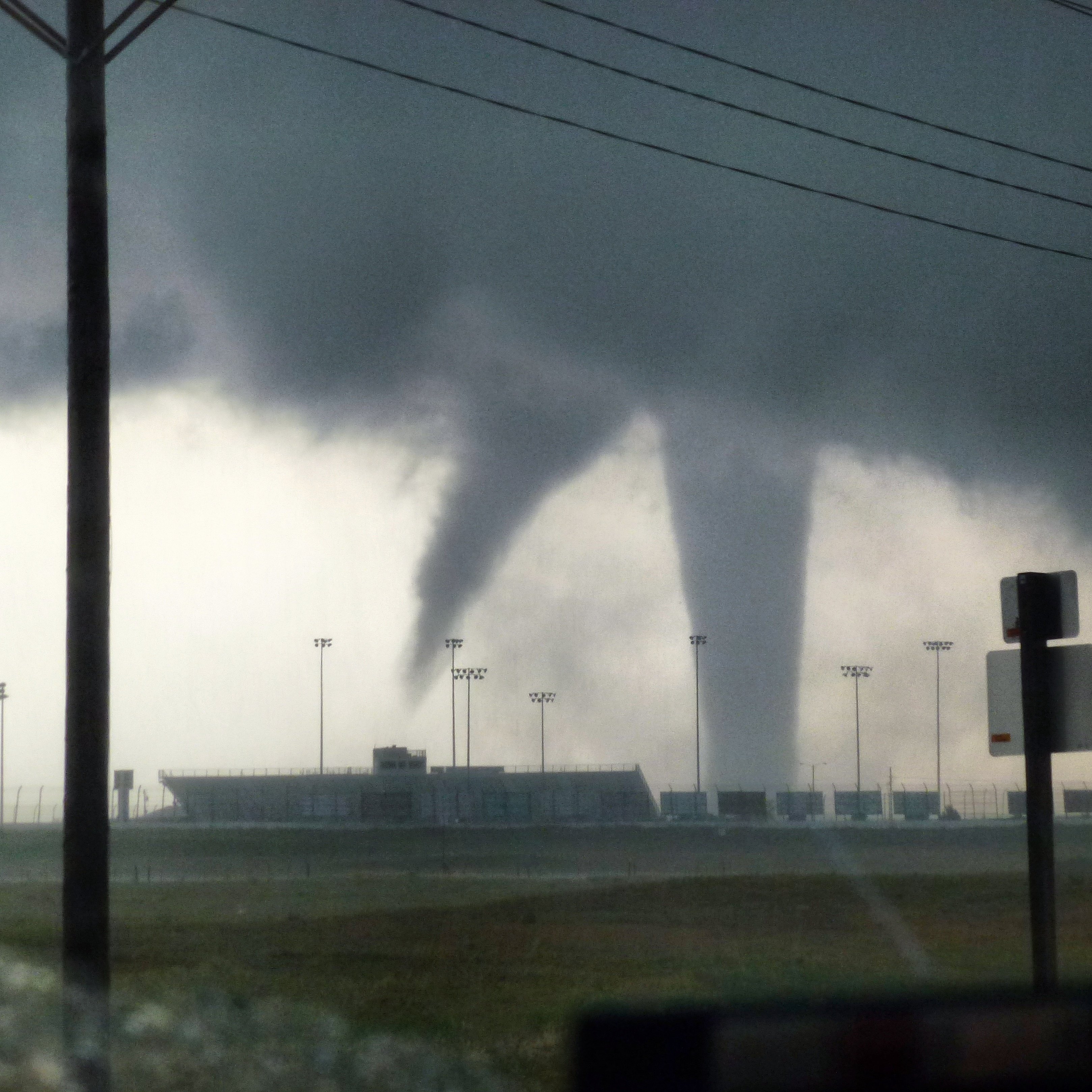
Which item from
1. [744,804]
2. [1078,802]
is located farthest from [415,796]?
[1078,802]

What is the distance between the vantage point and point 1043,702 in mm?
9711

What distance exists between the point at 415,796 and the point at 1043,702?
163m

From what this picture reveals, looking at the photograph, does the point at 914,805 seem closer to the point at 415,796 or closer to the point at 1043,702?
the point at 415,796

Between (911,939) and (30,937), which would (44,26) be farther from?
(911,939)

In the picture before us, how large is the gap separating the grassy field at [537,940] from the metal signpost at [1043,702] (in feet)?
5.69

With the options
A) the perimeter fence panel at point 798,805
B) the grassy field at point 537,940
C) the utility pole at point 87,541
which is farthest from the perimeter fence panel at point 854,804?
the utility pole at point 87,541

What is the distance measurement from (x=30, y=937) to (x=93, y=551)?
2400 centimetres

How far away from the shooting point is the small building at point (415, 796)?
16625cm

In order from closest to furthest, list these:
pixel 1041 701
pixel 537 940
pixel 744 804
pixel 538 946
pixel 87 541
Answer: pixel 1041 701
pixel 87 541
pixel 538 946
pixel 537 940
pixel 744 804

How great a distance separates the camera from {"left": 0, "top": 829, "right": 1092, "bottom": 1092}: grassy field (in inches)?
846

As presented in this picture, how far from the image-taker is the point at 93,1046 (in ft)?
37.3

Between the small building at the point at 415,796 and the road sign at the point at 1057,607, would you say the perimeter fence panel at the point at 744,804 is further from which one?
the road sign at the point at 1057,607

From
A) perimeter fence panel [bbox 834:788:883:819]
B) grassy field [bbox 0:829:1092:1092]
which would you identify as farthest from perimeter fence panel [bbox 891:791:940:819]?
grassy field [bbox 0:829:1092:1092]

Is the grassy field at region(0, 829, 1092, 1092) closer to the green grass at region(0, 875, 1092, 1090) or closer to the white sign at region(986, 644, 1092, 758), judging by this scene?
the green grass at region(0, 875, 1092, 1090)
